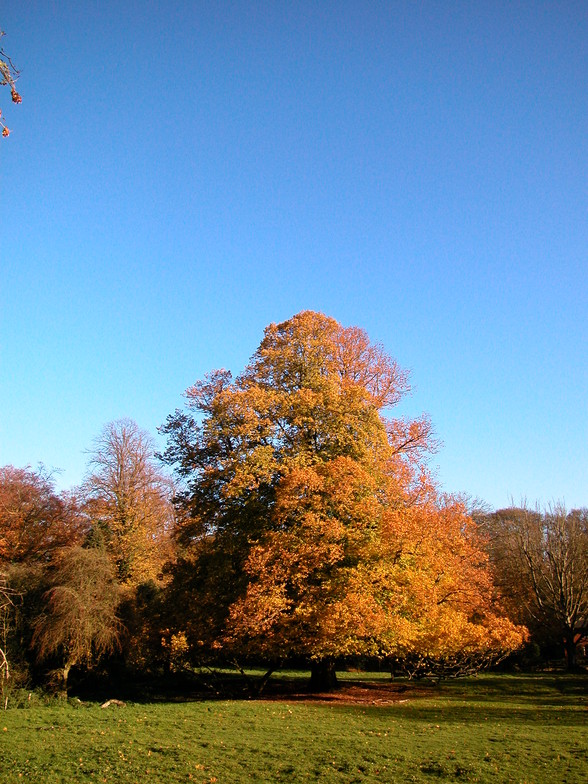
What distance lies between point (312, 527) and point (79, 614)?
31.0 ft

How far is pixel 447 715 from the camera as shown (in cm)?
1772

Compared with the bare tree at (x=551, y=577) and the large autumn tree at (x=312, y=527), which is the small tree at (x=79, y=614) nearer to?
the large autumn tree at (x=312, y=527)

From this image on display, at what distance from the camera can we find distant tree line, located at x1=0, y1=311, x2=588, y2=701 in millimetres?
19250

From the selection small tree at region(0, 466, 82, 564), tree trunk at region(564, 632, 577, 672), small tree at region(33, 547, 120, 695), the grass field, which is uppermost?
small tree at region(0, 466, 82, 564)

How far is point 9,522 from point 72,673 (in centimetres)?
1406

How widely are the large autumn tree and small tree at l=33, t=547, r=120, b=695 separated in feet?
10.2

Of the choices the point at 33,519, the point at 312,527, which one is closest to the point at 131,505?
the point at 33,519

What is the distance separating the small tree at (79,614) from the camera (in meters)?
21.5

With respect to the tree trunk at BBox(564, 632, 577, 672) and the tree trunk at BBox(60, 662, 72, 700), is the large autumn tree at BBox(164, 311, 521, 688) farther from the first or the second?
the tree trunk at BBox(564, 632, 577, 672)

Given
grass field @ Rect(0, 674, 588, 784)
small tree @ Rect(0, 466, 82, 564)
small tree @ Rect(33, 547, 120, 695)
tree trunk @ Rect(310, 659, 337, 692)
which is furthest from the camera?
small tree @ Rect(0, 466, 82, 564)

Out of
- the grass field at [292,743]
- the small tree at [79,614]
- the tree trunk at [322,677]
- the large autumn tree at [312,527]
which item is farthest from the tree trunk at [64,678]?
the tree trunk at [322,677]

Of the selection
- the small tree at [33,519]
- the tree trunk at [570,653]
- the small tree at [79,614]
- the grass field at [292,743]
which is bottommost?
the tree trunk at [570,653]

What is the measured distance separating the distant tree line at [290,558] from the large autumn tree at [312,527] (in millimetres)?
61

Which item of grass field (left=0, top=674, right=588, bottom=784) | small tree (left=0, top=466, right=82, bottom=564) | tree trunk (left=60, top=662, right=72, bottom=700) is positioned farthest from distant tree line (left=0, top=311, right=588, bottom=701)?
small tree (left=0, top=466, right=82, bottom=564)
